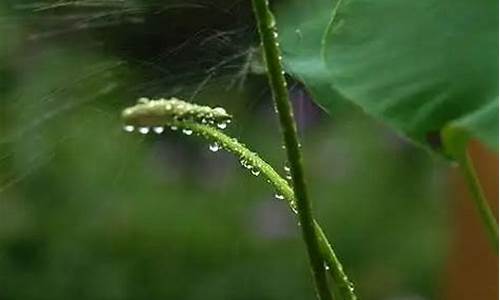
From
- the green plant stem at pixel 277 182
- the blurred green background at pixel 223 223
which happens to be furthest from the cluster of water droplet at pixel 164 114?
the blurred green background at pixel 223 223

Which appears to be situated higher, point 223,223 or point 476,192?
point 223,223

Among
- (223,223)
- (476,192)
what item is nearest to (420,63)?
(476,192)

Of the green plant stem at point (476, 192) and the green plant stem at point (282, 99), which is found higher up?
the green plant stem at point (282, 99)

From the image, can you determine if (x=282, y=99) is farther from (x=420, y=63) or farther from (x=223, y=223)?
(x=223, y=223)

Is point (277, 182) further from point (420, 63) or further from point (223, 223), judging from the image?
point (223, 223)

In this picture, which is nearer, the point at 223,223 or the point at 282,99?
the point at 282,99

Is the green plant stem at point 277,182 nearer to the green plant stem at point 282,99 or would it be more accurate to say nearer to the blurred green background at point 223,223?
the green plant stem at point 282,99

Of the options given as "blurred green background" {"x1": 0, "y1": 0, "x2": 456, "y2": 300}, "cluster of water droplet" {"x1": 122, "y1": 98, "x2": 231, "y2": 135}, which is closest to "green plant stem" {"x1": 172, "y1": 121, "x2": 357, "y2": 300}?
"cluster of water droplet" {"x1": 122, "y1": 98, "x2": 231, "y2": 135}

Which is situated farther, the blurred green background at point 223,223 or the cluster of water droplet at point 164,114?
the blurred green background at point 223,223

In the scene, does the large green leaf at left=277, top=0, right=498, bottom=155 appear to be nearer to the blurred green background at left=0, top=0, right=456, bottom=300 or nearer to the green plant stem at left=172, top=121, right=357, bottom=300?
the green plant stem at left=172, top=121, right=357, bottom=300

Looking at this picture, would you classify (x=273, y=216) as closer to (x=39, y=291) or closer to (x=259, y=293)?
(x=259, y=293)
